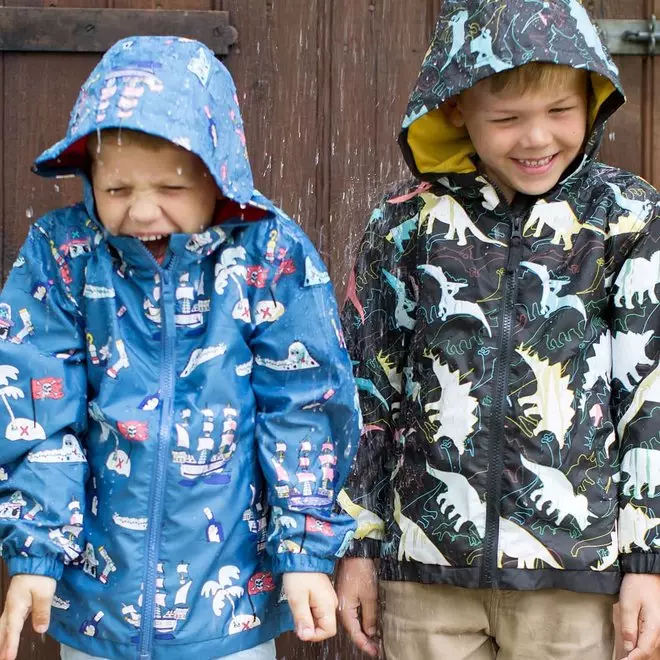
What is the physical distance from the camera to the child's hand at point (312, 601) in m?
1.98

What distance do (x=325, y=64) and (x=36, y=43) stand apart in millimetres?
690

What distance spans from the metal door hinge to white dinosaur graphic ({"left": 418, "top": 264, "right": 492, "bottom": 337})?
44.5 inches

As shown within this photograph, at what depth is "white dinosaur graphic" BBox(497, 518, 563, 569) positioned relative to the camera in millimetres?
2098

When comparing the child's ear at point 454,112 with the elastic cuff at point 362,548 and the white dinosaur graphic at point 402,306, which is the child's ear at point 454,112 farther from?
the elastic cuff at point 362,548

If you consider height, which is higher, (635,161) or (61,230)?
(635,161)

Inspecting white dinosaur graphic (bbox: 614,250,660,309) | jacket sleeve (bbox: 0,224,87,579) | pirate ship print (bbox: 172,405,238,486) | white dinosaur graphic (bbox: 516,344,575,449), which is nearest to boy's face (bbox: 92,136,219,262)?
jacket sleeve (bbox: 0,224,87,579)

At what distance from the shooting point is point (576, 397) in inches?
83.7

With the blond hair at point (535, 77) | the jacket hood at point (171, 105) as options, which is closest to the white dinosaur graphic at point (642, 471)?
the blond hair at point (535, 77)

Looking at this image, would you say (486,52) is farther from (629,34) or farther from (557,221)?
(629,34)

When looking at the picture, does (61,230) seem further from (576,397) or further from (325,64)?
(325,64)

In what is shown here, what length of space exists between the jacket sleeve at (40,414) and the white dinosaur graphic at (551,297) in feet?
2.55

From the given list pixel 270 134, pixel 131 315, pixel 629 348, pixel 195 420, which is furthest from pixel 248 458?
pixel 270 134

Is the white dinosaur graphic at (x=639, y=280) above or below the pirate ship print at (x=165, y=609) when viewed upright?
above

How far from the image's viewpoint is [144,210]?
196cm
